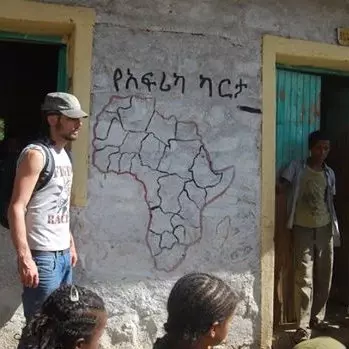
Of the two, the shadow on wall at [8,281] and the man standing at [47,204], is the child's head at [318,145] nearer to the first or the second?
the man standing at [47,204]

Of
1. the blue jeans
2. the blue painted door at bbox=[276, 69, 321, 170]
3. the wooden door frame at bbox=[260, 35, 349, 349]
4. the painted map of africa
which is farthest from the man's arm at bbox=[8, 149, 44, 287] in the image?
the blue painted door at bbox=[276, 69, 321, 170]

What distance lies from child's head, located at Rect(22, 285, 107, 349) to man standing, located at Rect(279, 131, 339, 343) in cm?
331

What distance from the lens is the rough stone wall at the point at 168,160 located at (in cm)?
474

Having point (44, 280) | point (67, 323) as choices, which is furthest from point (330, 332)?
point (67, 323)

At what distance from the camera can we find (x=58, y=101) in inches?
152

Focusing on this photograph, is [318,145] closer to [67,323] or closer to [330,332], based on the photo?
[330,332]

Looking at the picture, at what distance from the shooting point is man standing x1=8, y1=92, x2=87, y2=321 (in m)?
3.69

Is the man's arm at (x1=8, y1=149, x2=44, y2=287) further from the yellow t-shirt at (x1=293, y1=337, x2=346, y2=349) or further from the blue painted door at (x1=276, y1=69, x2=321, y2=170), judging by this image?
the blue painted door at (x1=276, y1=69, x2=321, y2=170)

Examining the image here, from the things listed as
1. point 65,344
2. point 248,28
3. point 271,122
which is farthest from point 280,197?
point 65,344

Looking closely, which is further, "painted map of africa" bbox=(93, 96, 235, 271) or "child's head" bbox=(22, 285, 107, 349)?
"painted map of africa" bbox=(93, 96, 235, 271)

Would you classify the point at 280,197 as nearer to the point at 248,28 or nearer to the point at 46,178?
the point at 248,28

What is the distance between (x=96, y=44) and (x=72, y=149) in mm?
717

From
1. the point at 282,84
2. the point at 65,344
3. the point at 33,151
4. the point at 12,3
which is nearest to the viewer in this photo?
the point at 65,344

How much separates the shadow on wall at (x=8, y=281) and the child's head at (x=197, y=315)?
224 centimetres
